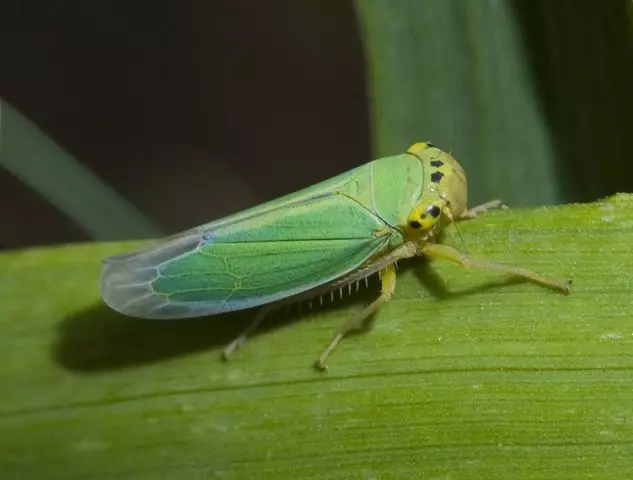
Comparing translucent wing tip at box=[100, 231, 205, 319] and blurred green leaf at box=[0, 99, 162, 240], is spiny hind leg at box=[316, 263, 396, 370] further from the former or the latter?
blurred green leaf at box=[0, 99, 162, 240]

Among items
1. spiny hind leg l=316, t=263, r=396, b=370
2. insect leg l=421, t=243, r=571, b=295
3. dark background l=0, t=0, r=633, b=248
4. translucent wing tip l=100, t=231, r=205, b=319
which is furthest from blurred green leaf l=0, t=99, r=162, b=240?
dark background l=0, t=0, r=633, b=248

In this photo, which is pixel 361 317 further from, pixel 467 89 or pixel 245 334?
pixel 467 89

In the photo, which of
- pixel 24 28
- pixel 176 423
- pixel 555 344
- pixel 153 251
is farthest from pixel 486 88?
pixel 24 28

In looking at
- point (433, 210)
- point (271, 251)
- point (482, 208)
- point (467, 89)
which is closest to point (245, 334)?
point (271, 251)

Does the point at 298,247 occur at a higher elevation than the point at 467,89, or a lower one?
lower

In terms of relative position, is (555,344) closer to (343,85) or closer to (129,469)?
(129,469)

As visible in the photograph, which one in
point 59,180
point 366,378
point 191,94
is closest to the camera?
point 366,378
